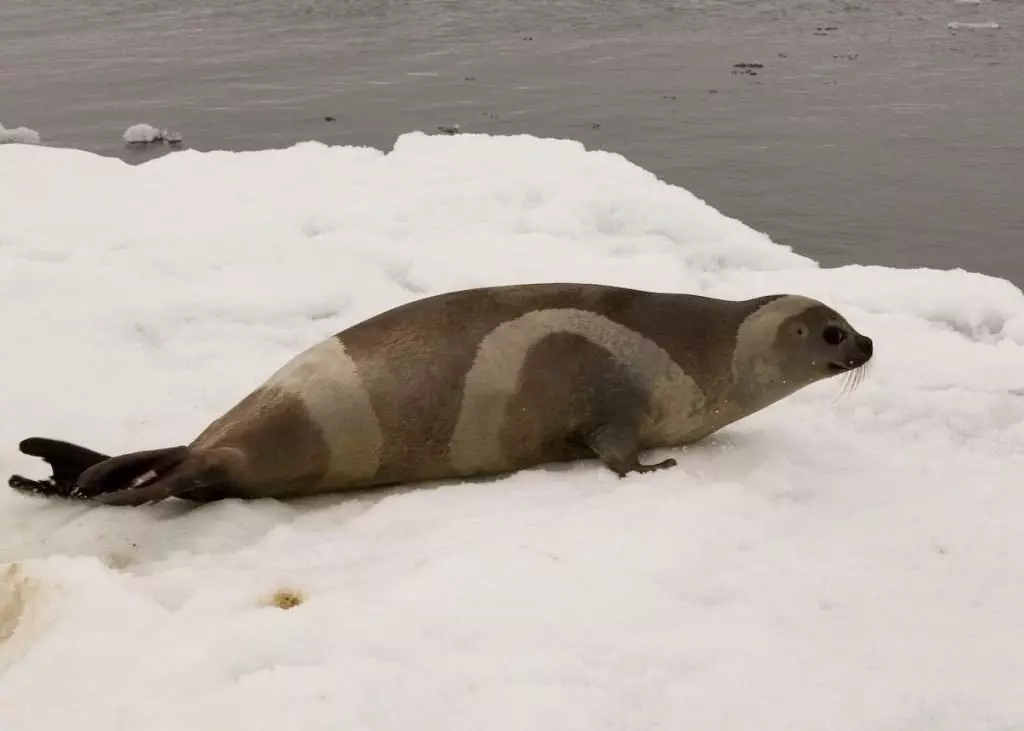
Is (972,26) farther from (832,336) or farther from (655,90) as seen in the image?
(832,336)

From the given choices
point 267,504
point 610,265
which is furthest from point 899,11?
point 267,504

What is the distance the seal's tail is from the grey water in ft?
15.3

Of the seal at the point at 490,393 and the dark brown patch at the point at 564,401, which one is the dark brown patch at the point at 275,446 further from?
the dark brown patch at the point at 564,401

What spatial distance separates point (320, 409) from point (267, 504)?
320 millimetres

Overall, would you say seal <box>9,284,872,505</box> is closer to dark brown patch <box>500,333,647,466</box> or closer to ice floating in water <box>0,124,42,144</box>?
dark brown patch <box>500,333,647,466</box>

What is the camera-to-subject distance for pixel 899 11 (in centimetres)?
1542

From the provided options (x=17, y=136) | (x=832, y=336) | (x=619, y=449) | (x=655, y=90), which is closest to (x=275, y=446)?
(x=619, y=449)

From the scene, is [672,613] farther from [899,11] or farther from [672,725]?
[899,11]

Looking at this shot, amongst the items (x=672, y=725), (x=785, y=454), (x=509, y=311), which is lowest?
(x=785, y=454)

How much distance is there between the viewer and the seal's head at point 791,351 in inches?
141

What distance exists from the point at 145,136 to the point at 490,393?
6.99 m

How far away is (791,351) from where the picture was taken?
3598 millimetres

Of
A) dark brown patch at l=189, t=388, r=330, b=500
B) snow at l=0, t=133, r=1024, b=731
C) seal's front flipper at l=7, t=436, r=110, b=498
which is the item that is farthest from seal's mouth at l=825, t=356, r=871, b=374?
seal's front flipper at l=7, t=436, r=110, b=498

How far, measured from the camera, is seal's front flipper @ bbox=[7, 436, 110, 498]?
296 centimetres
